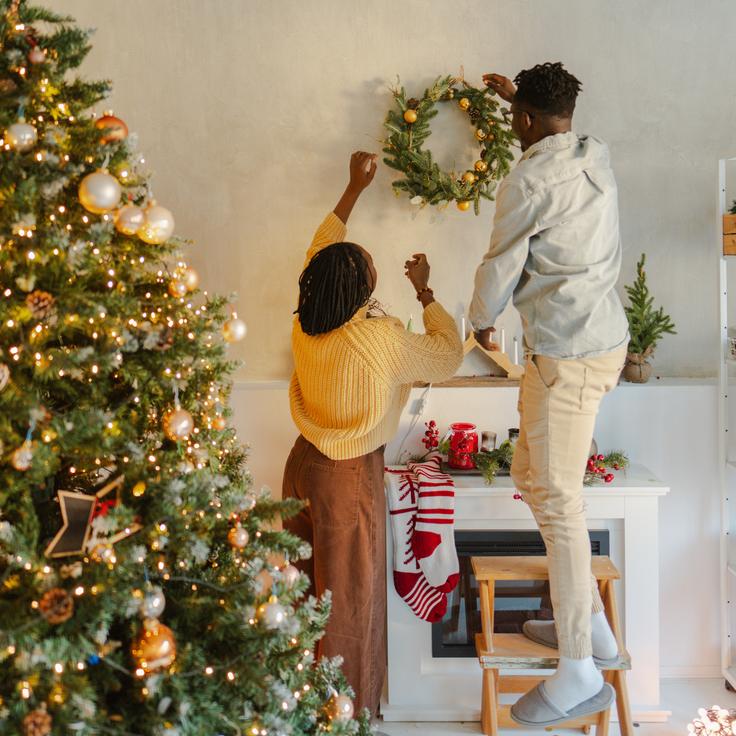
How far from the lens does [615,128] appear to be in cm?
310

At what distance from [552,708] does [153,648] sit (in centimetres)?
131

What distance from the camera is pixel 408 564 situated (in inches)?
107

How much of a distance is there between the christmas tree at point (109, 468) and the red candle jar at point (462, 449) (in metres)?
1.35

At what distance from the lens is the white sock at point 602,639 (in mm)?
2344

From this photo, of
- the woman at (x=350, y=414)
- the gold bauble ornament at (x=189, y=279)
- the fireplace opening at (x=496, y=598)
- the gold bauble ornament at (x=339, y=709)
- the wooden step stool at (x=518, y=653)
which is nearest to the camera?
the gold bauble ornament at (x=189, y=279)

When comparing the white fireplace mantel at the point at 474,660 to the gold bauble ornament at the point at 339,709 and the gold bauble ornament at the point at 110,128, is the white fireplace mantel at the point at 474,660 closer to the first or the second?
the gold bauble ornament at the point at 339,709

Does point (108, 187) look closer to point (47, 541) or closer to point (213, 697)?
point (47, 541)

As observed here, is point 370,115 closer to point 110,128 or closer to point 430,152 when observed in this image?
point 430,152

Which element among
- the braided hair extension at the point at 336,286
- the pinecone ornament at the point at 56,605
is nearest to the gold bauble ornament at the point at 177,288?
the pinecone ornament at the point at 56,605

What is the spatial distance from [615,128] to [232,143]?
1.47 meters

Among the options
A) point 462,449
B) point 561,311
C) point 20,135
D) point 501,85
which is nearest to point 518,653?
point 462,449

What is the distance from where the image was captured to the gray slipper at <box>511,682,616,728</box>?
7.37ft

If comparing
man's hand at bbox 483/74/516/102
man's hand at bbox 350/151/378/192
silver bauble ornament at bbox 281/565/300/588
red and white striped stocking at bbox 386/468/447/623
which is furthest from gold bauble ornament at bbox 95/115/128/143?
red and white striped stocking at bbox 386/468/447/623

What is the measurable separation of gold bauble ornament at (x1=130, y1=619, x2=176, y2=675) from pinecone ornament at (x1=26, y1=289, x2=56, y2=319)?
1.83ft
